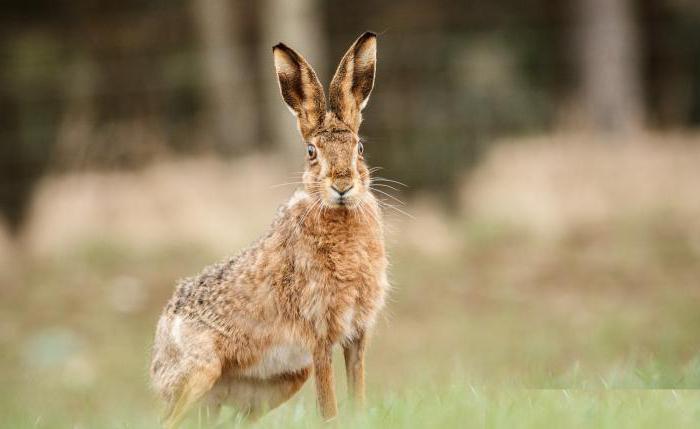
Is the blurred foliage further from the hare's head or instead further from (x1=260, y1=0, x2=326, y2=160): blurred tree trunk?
the hare's head

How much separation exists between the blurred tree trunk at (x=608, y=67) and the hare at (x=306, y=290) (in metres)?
12.6

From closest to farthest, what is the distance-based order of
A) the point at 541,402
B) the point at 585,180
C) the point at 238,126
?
the point at 541,402, the point at 585,180, the point at 238,126

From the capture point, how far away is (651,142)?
1589cm

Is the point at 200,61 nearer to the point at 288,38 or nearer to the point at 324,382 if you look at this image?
the point at 288,38

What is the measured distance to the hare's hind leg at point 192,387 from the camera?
211 inches

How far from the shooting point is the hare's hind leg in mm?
5371

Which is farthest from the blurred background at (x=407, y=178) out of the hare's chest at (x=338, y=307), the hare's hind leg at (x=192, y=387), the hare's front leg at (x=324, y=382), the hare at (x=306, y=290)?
the hare's front leg at (x=324, y=382)

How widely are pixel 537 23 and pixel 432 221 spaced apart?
866 centimetres

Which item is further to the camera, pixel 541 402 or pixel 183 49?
pixel 183 49

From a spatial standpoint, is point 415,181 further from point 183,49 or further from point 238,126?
point 183,49

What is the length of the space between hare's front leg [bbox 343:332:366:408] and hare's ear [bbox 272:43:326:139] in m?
1.02

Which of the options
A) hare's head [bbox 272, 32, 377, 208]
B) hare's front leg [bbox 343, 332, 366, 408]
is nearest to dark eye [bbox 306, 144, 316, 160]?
hare's head [bbox 272, 32, 377, 208]

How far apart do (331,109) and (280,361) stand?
1237 mm

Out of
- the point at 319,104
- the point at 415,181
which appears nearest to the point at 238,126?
the point at 415,181
